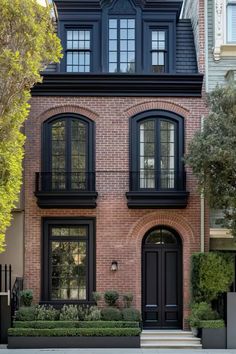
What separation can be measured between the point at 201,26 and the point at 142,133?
147 inches

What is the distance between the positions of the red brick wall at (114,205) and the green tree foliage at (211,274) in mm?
692

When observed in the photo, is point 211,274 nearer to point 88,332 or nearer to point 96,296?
point 96,296

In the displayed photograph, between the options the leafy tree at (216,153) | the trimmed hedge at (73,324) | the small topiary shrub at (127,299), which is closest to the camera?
the leafy tree at (216,153)

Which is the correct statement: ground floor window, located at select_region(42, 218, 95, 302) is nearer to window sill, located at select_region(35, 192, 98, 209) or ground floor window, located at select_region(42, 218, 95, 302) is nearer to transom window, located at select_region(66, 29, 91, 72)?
window sill, located at select_region(35, 192, 98, 209)

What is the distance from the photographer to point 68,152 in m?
18.4

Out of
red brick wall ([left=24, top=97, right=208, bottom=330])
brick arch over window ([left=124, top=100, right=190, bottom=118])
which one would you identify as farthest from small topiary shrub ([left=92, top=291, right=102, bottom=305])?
brick arch over window ([left=124, top=100, right=190, bottom=118])

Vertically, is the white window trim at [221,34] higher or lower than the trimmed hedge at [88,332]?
higher

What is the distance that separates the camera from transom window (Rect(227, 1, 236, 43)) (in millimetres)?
18609

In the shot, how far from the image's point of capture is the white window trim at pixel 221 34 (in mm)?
18359

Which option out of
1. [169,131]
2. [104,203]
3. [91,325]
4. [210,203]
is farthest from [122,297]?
[169,131]

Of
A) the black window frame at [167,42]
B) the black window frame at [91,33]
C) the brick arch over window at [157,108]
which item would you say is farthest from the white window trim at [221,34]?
the black window frame at [91,33]

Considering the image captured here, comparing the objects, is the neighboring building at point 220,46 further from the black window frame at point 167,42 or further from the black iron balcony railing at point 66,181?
the black iron balcony railing at point 66,181

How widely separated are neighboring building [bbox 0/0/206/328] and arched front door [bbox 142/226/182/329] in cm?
3

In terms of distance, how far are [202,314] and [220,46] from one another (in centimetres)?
788
